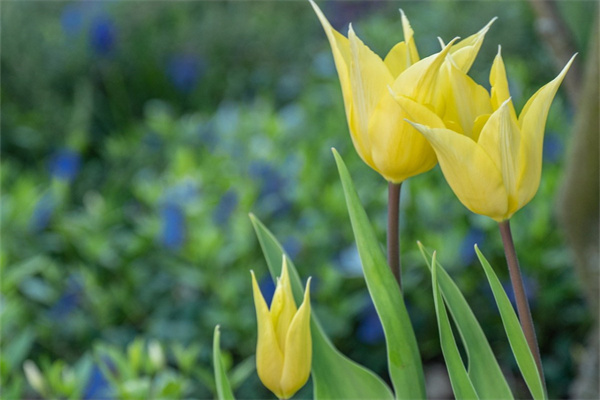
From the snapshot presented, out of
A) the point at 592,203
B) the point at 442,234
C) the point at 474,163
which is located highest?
the point at 474,163

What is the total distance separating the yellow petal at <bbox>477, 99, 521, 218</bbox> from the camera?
561mm

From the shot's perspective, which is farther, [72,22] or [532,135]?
[72,22]

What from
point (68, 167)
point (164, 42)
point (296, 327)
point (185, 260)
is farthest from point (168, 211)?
point (164, 42)

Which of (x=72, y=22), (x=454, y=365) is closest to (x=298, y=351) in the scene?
(x=454, y=365)

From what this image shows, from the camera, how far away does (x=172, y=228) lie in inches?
66.3

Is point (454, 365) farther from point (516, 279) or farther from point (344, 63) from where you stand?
point (344, 63)

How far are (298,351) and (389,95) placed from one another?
216 mm

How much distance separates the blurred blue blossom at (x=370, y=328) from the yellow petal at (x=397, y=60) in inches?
44.0

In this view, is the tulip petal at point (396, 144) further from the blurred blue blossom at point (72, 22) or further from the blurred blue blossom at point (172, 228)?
the blurred blue blossom at point (72, 22)

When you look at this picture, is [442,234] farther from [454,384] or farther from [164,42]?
[164,42]

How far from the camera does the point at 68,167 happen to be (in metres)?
2.17

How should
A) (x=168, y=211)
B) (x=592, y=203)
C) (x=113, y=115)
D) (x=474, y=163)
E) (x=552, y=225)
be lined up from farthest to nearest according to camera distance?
(x=113, y=115)
(x=552, y=225)
(x=168, y=211)
(x=592, y=203)
(x=474, y=163)

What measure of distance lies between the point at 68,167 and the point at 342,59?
5.50ft

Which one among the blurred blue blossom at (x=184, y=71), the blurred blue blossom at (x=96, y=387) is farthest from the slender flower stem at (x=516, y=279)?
the blurred blue blossom at (x=184, y=71)
